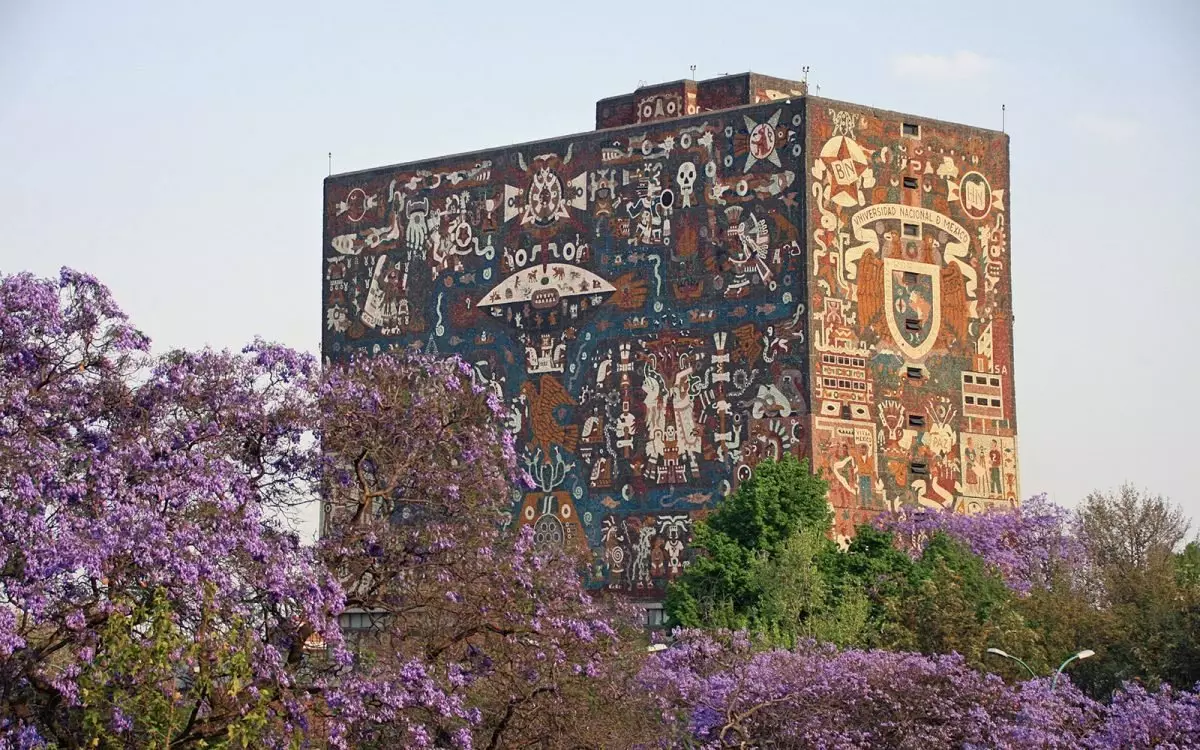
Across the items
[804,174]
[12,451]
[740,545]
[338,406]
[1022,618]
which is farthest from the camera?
[804,174]

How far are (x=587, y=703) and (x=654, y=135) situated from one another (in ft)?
117

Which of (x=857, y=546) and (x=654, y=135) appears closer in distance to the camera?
(x=857, y=546)

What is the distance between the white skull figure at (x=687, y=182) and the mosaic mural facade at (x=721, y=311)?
6 centimetres

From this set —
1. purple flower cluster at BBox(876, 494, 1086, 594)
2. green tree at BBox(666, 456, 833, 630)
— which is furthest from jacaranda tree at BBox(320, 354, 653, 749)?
purple flower cluster at BBox(876, 494, 1086, 594)

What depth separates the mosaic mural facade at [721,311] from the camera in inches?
2584

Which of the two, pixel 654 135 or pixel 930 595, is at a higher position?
pixel 654 135

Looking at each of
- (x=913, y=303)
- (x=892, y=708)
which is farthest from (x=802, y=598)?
(x=913, y=303)

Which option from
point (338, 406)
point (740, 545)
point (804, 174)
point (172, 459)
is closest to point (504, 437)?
point (338, 406)

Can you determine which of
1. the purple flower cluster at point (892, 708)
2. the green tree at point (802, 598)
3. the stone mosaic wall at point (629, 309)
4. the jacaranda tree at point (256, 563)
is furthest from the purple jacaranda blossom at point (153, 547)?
the stone mosaic wall at point (629, 309)

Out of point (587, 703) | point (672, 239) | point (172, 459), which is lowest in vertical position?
point (587, 703)

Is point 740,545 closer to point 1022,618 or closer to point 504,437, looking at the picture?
point 1022,618

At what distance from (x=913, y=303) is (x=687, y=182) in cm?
705

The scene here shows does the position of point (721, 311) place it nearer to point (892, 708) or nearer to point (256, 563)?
point (892, 708)

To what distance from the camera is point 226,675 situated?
30688 millimetres
